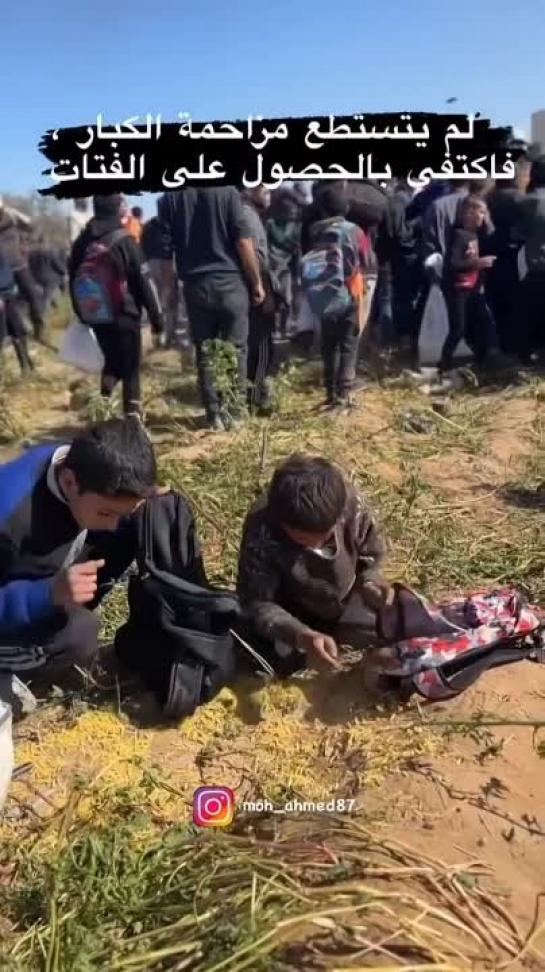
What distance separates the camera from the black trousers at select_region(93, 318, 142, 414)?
5852mm

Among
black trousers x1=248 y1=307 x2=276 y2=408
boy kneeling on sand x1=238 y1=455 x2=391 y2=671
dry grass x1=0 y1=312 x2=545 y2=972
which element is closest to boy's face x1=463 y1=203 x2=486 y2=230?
black trousers x1=248 y1=307 x2=276 y2=408

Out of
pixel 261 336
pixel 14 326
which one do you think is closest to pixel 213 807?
pixel 261 336

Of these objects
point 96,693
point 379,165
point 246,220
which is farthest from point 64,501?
point 379,165

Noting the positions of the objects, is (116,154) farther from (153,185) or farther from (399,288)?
(399,288)

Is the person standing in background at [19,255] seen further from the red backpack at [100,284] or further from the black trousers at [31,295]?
the red backpack at [100,284]

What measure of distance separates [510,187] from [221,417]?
2972 millimetres

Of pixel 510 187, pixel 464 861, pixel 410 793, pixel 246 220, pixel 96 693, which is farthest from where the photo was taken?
pixel 510 187

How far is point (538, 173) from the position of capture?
6.81 metres

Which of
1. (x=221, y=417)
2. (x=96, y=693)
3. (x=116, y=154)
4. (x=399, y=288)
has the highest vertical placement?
(x=116, y=154)

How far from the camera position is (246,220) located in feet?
19.1

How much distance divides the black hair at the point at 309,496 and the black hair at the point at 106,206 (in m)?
3.37

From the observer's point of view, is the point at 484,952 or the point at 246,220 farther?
the point at 246,220

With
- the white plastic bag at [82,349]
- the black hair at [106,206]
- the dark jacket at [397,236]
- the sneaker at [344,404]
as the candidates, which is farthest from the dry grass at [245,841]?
the dark jacket at [397,236]

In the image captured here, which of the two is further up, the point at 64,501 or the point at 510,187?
the point at 510,187
